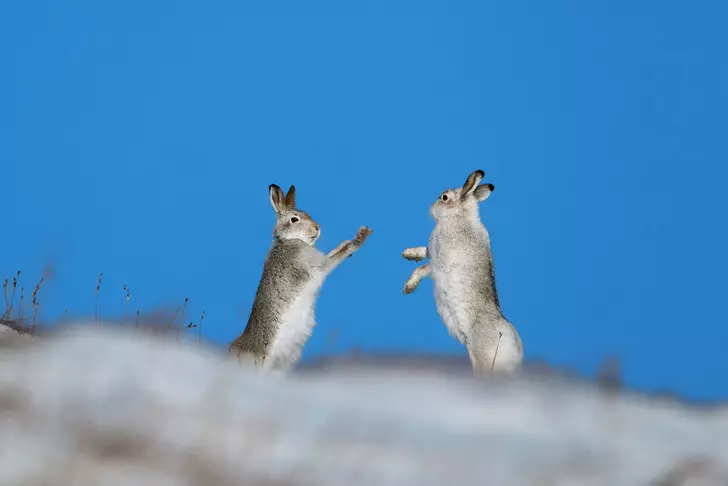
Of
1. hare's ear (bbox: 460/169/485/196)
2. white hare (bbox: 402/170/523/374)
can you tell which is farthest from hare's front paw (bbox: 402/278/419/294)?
hare's ear (bbox: 460/169/485/196)

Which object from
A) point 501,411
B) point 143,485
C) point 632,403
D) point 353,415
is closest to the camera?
point 143,485

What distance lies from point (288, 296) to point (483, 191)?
2.54 m

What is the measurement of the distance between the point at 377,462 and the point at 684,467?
1.69 meters

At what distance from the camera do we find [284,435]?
5105 millimetres

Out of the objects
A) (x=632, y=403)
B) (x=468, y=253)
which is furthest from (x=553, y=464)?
(x=468, y=253)

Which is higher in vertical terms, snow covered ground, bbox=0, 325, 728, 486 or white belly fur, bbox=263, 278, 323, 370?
white belly fur, bbox=263, 278, 323, 370

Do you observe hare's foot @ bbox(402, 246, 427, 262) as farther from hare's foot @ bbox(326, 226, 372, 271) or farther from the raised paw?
hare's foot @ bbox(326, 226, 372, 271)

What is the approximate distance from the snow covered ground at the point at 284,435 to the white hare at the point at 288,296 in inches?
101

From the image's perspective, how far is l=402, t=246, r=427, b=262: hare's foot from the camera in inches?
406

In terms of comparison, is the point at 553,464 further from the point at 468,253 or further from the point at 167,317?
the point at 167,317

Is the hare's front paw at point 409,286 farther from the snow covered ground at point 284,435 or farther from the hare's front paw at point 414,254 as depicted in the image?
the snow covered ground at point 284,435

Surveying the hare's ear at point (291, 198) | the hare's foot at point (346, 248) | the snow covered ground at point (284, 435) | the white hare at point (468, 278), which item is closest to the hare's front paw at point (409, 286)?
the white hare at point (468, 278)

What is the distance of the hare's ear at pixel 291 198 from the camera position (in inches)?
392

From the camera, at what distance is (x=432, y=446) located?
5082 millimetres
